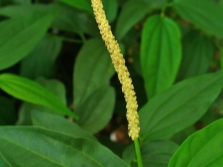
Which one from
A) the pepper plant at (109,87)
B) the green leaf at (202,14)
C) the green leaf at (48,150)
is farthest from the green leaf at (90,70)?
the green leaf at (48,150)

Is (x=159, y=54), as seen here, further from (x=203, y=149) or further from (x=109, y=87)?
(x=203, y=149)

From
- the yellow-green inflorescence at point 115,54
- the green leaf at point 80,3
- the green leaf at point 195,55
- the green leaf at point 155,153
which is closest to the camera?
the yellow-green inflorescence at point 115,54

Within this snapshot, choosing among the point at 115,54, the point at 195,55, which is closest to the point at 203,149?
the point at 115,54

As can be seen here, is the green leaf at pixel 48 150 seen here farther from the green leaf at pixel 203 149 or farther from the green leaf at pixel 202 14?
the green leaf at pixel 202 14

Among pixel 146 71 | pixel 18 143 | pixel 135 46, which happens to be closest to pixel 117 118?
pixel 135 46

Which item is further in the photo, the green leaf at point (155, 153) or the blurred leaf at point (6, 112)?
the blurred leaf at point (6, 112)

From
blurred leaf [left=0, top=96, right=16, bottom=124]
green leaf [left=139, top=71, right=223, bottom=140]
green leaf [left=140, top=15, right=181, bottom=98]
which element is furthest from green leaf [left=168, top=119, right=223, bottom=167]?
blurred leaf [left=0, top=96, right=16, bottom=124]
